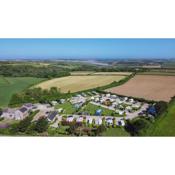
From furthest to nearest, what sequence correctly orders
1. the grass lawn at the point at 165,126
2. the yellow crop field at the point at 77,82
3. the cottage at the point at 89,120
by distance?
the yellow crop field at the point at 77,82 → the cottage at the point at 89,120 → the grass lawn at the point at 165,126

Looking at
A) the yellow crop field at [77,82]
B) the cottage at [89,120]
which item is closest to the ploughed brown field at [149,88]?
the yellow crop field at [77,82]

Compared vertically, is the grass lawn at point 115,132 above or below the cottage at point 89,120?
below

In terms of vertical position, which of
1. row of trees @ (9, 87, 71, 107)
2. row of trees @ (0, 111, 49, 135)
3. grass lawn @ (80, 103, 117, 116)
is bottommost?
row of trees @ (0, 111, 49, 135)

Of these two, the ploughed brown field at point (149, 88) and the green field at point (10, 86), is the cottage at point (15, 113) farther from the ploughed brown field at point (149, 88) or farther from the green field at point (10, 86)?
the ploughed brown field at point (149, 88)

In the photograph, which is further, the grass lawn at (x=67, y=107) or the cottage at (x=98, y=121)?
the grass lawn at (x=67, y=107)

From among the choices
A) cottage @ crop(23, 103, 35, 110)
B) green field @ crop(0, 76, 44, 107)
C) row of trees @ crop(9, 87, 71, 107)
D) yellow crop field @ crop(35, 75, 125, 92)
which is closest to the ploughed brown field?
yellow crop field @ crop(35, 75, 125, 92)

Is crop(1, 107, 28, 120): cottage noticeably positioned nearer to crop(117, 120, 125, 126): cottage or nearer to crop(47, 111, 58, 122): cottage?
crop(47, 111, 58, 122): cottage
